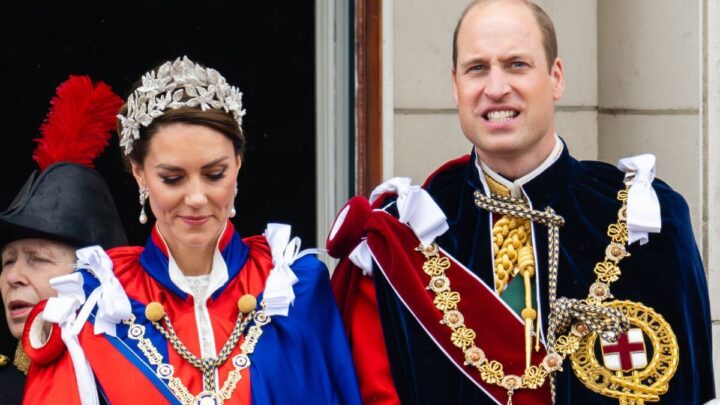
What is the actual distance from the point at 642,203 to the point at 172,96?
1.23 m

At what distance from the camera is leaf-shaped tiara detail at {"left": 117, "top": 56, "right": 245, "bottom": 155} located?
3.85 metres

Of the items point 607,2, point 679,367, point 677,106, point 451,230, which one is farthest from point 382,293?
point 607,2

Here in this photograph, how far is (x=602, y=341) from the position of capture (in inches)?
155

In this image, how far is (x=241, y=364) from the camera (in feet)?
12.5

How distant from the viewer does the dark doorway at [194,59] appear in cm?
592

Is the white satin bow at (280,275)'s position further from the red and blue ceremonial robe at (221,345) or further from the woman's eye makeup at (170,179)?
the woman's eye makeup at (170,179)

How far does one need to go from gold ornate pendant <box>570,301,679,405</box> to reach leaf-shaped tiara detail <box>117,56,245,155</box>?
1.08 m

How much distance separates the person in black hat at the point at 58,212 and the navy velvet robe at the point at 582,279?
935 mm

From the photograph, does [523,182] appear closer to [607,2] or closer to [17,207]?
[17,207]

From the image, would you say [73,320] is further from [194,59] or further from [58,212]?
[194,59]

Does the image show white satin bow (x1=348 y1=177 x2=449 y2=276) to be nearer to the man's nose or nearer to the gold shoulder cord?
the gold shoulder cord

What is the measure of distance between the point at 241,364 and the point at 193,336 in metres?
0.14

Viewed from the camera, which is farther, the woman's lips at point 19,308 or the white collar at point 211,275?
the woman's lips at point 19,308

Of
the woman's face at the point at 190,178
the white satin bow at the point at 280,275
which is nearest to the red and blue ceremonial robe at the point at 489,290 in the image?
the white satin bow at the point at 280,275
